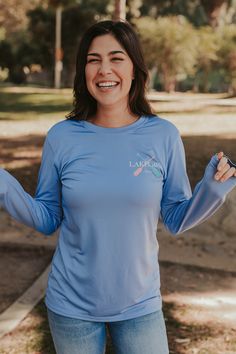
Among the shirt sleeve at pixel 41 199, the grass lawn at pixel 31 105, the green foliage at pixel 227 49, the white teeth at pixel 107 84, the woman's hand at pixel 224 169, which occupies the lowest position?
A: the grass lawn at pixel 31 105

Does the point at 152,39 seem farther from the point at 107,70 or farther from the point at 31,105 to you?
the point at 107,70

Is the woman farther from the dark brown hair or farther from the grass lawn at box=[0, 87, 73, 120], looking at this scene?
the grass lawn at box=[0, 87, 73, 120]

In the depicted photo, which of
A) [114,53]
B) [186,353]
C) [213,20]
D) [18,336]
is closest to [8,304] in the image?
[18,336]

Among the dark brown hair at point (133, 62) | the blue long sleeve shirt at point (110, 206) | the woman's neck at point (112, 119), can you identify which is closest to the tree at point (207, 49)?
the dark brown hair at point (133, 62)

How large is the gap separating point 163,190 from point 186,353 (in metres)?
2.06

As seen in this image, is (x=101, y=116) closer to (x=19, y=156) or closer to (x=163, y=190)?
(x=163, y=190)

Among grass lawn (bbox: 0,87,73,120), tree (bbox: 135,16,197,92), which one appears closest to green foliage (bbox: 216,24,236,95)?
tree (bbox: 135,16,197,92)

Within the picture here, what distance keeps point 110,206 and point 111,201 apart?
0.06 ft

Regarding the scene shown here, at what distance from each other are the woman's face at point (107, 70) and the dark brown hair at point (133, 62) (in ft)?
0.07

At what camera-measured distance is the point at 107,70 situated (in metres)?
2.14

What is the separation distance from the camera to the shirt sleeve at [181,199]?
208 cm

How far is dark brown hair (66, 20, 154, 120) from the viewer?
216cm

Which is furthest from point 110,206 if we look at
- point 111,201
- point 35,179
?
point 35,179

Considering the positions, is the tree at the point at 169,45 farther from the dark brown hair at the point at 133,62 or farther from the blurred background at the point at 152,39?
the dark brown hair at the point at 133,62
